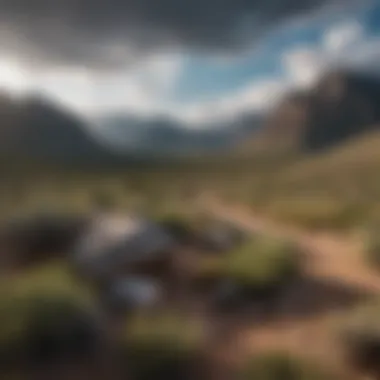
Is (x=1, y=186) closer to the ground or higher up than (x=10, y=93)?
closer to the ground

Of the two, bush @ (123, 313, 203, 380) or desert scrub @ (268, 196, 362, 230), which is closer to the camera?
bush @ (123, 313, 203, 380)

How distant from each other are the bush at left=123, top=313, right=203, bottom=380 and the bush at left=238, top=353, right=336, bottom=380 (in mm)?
128

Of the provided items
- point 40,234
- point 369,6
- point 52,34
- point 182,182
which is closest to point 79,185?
point 40,234

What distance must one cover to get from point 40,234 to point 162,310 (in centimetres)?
33

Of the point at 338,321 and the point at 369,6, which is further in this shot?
the point at 369,6

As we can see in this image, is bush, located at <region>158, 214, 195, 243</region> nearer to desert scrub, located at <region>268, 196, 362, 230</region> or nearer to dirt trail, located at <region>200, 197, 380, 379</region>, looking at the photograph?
dirt trail, located at <region>200, 197, 380, 379</region>

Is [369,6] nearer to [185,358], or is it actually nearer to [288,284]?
[288,284]

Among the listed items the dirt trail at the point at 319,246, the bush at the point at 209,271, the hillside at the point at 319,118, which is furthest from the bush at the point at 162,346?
the hillside at the point at 319,118

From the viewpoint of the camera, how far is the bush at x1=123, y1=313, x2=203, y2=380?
1.39 metres

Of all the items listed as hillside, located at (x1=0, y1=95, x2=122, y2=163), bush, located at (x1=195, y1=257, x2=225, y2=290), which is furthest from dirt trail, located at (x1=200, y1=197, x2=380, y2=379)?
hillside, located at (x1=0, y1=95, x2=122, y2=163)

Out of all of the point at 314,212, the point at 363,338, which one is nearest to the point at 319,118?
the point at 314,212

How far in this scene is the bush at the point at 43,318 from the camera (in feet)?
4.43

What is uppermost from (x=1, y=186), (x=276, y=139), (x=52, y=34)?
(x=52, y=34)

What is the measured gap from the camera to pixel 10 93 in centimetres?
143
